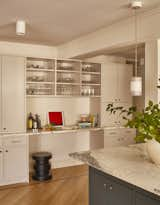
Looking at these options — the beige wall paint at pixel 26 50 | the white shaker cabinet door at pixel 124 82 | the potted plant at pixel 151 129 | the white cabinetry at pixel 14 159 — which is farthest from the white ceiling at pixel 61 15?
the white cabinetry at pixel 14 159

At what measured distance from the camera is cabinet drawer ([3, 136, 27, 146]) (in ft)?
14.2

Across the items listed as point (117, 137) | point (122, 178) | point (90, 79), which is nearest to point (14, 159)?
point (117, 137)

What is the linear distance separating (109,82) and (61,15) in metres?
2.18

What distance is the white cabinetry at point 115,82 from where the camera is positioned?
207 inches

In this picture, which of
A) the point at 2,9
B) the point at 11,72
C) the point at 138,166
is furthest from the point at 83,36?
the point at 138,166

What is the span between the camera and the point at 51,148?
217 inches

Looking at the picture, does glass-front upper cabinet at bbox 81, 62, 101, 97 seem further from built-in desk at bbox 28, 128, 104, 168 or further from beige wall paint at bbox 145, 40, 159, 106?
beige wall paint at bbox 145, 40, 159, 106

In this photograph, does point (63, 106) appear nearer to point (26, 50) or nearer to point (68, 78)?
point (68, 78)

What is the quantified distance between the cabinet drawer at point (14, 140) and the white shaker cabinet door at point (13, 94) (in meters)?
0.14

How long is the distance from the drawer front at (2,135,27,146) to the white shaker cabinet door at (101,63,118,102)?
1.82 metres

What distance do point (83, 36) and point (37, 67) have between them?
1.07 m

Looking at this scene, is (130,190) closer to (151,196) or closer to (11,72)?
(151,196)

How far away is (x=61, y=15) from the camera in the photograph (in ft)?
11.3

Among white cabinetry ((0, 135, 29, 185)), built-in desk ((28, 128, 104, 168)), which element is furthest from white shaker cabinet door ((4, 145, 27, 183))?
built-in desk ((28, 128, 104, 168))
